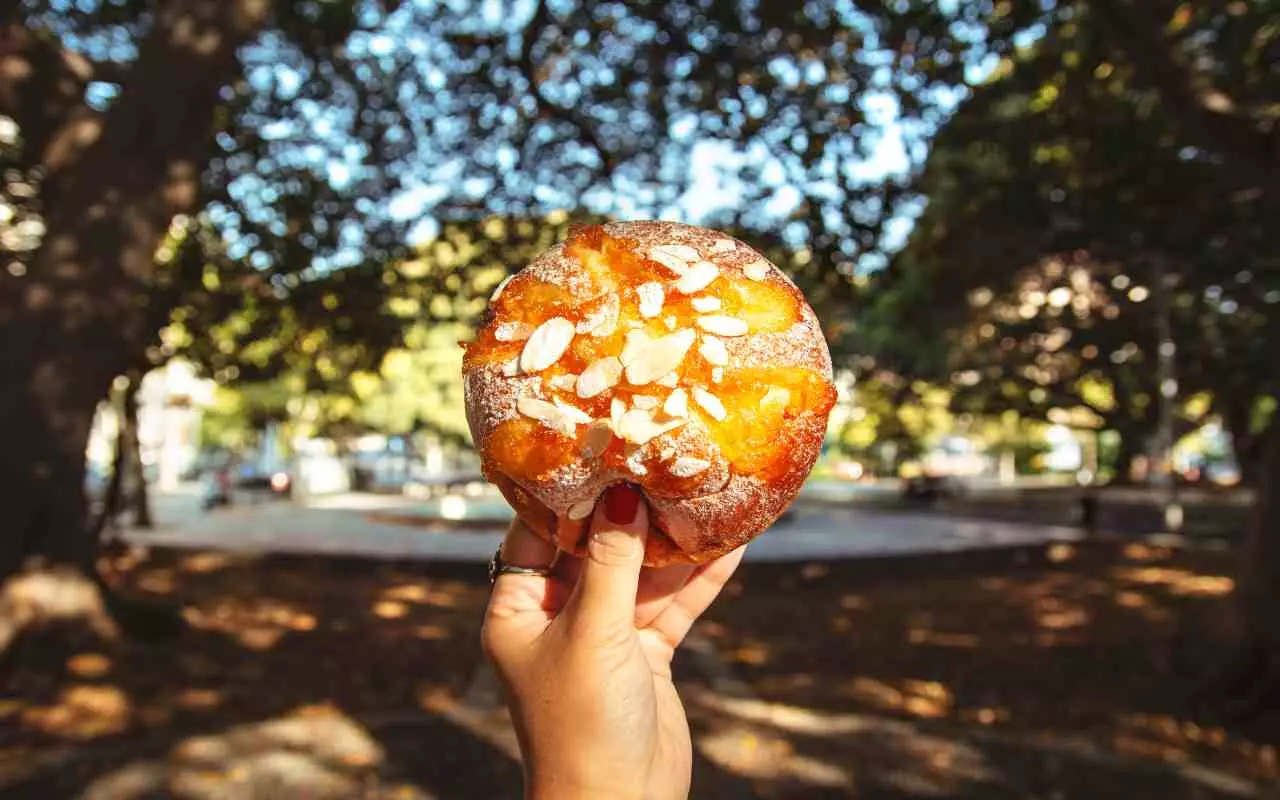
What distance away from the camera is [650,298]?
196 cm

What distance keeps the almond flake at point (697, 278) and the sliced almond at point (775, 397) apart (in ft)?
0.88

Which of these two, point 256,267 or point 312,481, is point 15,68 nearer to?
point 256,267

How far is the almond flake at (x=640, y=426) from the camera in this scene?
1.85 meters

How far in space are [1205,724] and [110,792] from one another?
6.89 meters

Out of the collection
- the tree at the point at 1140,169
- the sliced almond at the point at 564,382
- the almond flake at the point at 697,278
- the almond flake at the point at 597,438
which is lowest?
the almond flake at the point at 597,438

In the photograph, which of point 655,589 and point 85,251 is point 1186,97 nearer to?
point 655,589

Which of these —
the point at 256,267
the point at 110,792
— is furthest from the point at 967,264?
the point at 110,792

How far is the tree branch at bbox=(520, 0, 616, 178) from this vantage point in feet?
28.3

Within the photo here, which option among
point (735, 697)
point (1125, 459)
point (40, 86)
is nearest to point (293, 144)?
point (40, 86)

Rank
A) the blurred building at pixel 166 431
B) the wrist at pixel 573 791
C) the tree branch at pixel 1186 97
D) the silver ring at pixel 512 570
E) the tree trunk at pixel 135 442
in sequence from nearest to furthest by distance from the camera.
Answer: the wrist at pixel 573 791 < the silver ring at pixel 512 570 < the tree branch at pixel 1186 97 < the tree trunk at pixel 135 442 < the blurred building at pixel 166 431

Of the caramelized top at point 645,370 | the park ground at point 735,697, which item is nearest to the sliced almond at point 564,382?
the caramelized top at point 645,370

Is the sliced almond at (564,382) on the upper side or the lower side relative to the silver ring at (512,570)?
upper

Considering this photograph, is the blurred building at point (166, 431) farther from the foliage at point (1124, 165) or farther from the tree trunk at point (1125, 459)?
the tree trunk at point (1125, 459)

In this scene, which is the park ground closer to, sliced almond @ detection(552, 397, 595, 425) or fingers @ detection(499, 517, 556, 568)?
fingers @ detection(499, 517, 556, 568)
